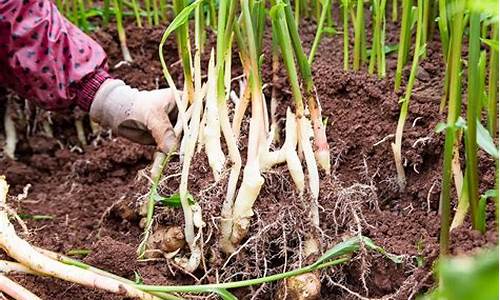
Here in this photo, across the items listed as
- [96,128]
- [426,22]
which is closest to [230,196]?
[426,22]

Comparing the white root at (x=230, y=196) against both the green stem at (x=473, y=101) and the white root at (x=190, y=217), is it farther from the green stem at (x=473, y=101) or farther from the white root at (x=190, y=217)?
the green stem at (x=473, y=101)

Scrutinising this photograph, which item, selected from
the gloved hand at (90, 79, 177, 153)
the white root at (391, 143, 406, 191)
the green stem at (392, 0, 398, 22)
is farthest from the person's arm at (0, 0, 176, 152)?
the green stem at (392, 0, 398, 22)

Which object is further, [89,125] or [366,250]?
[89,125]

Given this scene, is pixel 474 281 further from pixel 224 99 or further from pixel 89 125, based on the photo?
pixel 89 125

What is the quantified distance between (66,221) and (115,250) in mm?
308

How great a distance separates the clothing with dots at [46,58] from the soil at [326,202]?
178mm

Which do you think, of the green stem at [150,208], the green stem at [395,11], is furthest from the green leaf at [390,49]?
the green stem at [150,208]

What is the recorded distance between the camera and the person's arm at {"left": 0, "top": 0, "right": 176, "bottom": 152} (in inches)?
54.9

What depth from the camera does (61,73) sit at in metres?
1.43

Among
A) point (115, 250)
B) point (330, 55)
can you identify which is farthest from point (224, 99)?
point (330, 55)

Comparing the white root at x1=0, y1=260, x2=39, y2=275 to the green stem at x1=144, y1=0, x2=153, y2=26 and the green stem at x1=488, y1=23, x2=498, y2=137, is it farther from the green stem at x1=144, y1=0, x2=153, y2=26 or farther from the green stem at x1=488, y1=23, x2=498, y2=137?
the green stem at x1=144, y1=0, x2=153, y2=26

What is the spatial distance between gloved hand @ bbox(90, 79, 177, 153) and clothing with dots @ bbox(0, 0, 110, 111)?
0.10 feet

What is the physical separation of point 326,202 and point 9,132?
0.91m

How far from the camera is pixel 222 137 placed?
1.26 m
